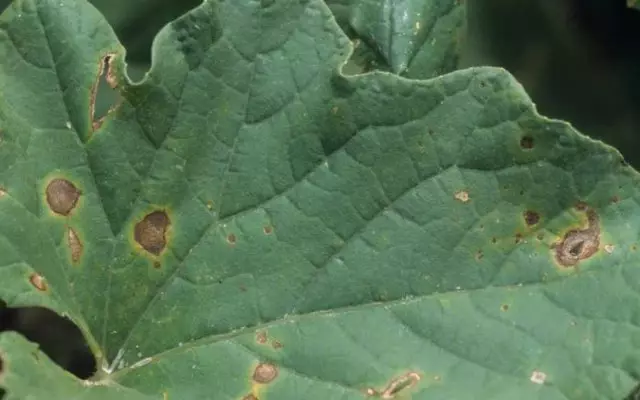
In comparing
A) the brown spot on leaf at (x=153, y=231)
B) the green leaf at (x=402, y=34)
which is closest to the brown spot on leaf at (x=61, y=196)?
the brown spot on leaf at (x=153, y=231)

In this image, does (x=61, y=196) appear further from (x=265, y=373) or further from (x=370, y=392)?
(x=370, y=392)

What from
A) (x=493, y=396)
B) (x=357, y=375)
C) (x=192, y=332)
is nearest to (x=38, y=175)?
(x=192, y=332)

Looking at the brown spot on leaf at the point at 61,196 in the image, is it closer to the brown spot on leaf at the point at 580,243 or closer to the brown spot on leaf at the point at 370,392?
the brown spot on leaf at the point at 370,392

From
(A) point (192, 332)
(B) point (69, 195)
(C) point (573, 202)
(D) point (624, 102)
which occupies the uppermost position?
(C) point (573, 202)

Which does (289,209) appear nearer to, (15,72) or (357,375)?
(357,375)

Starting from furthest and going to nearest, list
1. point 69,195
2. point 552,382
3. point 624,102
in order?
point 624,102 → point 69,195 → point 552,382

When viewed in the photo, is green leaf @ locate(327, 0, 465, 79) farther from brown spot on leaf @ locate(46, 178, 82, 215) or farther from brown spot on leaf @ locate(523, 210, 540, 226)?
brown spot on leaf @ locate(46, 178, 82, 215)

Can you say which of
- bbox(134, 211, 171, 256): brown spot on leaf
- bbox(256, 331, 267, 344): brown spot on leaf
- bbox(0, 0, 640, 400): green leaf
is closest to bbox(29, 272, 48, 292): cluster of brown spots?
bbox(0, 0, 640, 400): green leaf
